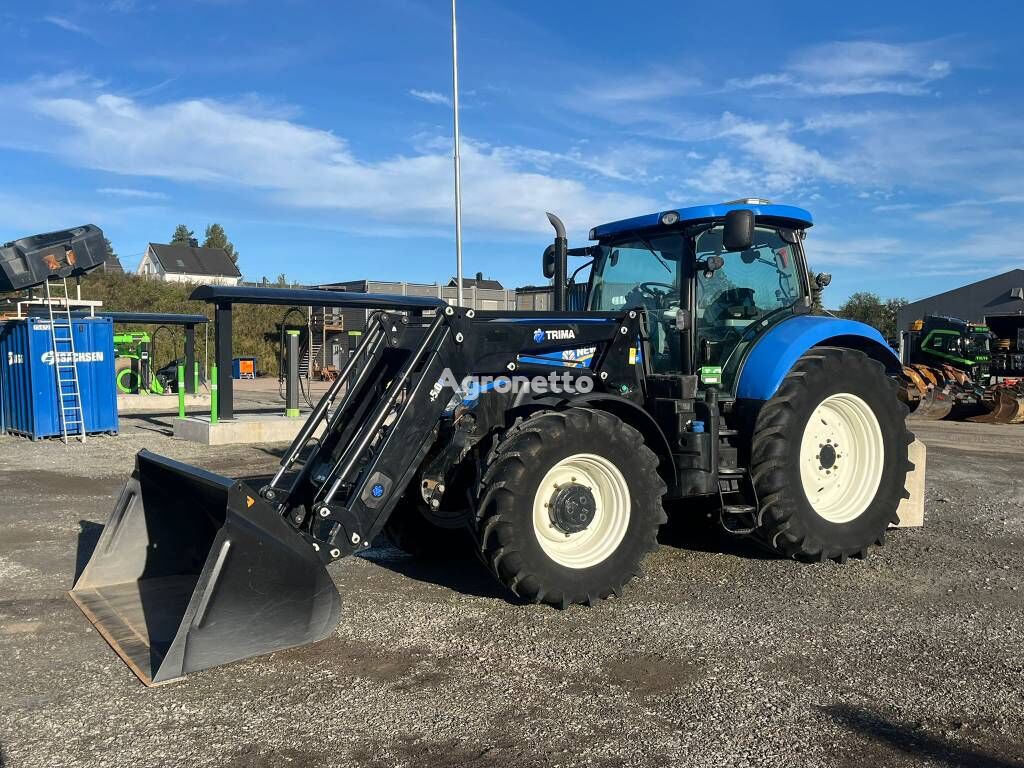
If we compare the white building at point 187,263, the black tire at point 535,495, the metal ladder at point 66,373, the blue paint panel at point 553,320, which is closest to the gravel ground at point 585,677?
the black tire at point 535,495

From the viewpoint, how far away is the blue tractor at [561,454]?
172 inches

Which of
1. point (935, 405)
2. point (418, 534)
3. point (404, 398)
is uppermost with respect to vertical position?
point (404, 398)

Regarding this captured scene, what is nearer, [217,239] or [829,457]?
[829,457]

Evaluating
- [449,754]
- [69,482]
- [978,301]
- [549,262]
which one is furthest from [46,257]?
[978,301]

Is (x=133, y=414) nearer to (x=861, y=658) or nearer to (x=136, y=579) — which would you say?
(x=136, y=579)

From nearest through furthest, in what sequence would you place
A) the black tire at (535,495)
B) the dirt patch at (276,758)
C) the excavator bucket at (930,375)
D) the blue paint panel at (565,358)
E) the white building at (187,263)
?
1. the dirt patch at (276,758)
2. the black tire at (535,495)
3. the blue paint panel at (565,358)
4. the excavator bucket at (930,375)
5. the white building at (187,263)

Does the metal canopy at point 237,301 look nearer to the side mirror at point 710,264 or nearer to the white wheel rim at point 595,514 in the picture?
the side mirror at point 710,264

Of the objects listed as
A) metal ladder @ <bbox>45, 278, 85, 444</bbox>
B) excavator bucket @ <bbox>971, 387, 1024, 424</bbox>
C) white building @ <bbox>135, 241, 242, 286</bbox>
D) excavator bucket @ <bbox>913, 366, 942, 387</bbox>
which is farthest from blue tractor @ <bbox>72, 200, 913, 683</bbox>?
white building @ <bbox>135, 241, 242, 286</bbox>

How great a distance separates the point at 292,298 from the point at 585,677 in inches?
388

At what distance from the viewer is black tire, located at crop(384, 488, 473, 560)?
5.82 m

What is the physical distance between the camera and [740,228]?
205 inches

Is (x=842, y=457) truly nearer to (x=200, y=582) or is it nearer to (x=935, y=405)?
(x=200, y=582)

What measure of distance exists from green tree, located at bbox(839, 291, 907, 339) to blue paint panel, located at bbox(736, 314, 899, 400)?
45.1m

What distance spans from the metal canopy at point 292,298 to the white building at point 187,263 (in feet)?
168
